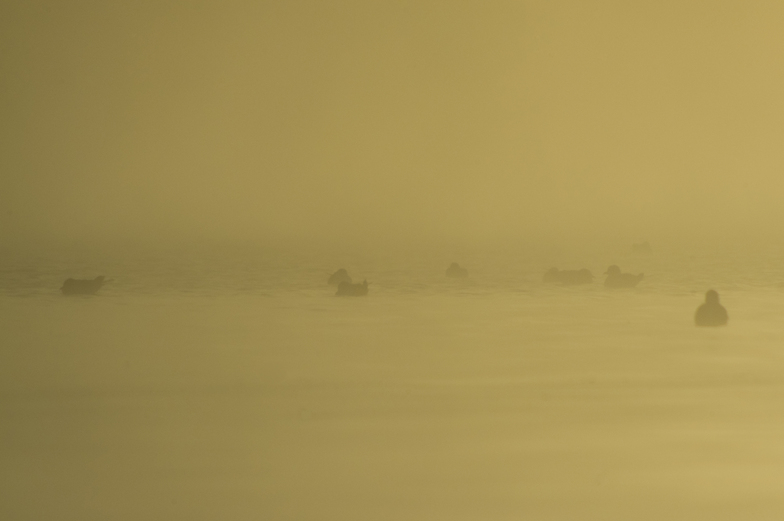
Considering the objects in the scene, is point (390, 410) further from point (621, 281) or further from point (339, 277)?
point (621, 281)

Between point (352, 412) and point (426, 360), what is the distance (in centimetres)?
303

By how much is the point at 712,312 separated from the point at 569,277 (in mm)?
7878

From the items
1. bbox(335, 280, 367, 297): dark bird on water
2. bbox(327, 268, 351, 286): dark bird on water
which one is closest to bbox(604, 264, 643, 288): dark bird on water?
bbox(335, 280, 367, 297): dark bird on water

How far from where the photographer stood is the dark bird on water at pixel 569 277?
70.3ft

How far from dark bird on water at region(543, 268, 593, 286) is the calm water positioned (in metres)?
3.50

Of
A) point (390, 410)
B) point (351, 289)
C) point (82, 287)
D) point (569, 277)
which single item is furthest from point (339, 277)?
point (390, 410)

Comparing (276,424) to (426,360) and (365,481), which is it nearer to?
(365,481)

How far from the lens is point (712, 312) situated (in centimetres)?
1366

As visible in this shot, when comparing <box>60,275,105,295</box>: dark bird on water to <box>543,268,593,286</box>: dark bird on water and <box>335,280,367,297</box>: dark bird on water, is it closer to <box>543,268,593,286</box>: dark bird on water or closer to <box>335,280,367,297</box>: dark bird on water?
<box>335,280,367,297</box>: dark bird on water

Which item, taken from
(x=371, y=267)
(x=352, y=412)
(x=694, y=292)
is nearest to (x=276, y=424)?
(x=352, y=412)

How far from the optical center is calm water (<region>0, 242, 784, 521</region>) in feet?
20.0

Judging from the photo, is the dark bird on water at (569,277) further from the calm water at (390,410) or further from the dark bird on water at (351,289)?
the dark bird on water at (351,289)

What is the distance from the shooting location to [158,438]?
7594 mm

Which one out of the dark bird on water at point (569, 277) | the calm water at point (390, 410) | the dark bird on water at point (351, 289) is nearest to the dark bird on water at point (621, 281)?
the dark bird on water at point (569, 277)
